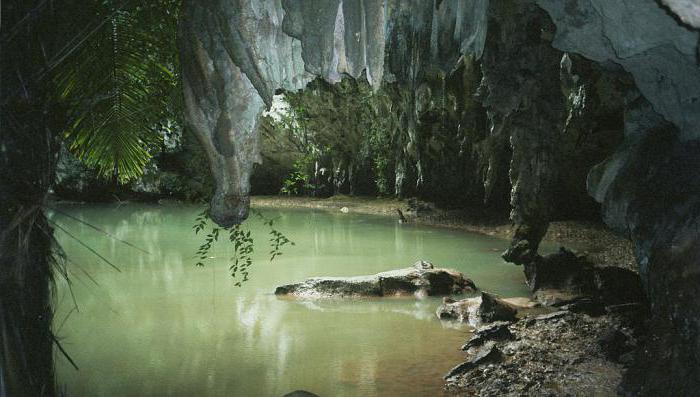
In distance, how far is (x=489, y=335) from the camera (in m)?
6.63

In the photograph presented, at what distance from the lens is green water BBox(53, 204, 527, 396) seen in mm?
5902

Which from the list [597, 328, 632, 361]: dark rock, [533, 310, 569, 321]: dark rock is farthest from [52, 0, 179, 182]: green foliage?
[533, 310, 569, 321]: dark rock

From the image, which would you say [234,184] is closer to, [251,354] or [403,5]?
[403,5]

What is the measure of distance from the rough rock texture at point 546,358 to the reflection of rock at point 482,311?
395mm

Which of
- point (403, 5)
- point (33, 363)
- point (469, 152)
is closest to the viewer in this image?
point (33, 363)

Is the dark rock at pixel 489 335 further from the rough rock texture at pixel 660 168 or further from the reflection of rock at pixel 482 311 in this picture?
the rough rock texture at pixel 660 168

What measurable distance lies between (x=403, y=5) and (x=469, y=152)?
1458cm

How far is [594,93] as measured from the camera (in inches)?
507

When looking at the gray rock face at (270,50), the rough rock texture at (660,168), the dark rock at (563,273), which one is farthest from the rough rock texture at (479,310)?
the gray rock face at (270,50)

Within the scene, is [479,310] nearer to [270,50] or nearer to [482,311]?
[482,311]

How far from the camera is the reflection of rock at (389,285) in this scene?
908 cm

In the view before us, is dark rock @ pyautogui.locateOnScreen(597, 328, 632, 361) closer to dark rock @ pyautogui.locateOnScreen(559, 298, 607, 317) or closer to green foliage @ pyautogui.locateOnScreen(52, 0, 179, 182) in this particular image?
dark rock @ pyautogui.locateOnScreen(559, 298, 607, 317)

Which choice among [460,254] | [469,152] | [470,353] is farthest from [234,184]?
[469,152]

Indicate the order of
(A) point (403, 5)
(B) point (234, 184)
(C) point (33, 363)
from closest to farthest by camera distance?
(C) point (33, 363) < (A) point (403, 5) < (B) point (234, 184)
